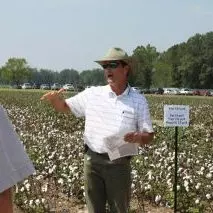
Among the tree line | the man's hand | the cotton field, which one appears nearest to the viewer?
the man's hand

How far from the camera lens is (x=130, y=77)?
4.75m

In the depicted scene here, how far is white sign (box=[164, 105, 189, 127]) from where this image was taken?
21.4ft

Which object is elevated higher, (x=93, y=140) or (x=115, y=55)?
(x=115, y=55)

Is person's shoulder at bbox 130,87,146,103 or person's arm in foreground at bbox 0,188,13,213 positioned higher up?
person's shoulder at bbox 130,87,146,103

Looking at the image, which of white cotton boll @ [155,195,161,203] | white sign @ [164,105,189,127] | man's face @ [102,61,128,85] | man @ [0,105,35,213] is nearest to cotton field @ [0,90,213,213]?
white cotton boll @ [155,195,161,203]

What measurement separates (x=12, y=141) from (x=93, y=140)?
248cm

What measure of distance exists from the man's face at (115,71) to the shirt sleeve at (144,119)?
Result: 0.83 feet

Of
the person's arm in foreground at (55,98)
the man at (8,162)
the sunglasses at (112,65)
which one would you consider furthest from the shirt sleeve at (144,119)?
the man at (8,162)

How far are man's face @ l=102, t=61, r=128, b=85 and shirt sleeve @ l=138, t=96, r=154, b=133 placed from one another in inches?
9.9

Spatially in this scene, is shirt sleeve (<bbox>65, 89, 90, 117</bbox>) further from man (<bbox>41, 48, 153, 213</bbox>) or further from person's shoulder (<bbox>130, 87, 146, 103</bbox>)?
person's shoulder (<bbox>130, 87, 146, 103</bbox>)

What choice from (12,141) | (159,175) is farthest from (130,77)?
(159,175)

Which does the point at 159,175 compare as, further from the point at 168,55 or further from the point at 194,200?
the point at 168,55

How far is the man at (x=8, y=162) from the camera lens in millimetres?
2062

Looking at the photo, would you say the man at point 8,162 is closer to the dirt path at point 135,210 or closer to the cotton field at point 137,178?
the cotton field at point 137,178
